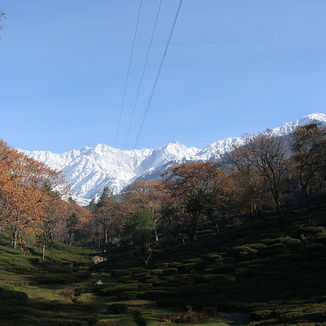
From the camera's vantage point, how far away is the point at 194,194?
2313 inches

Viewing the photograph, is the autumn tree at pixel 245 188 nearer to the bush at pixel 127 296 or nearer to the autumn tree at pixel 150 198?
the autumn tree at pixel 150 198

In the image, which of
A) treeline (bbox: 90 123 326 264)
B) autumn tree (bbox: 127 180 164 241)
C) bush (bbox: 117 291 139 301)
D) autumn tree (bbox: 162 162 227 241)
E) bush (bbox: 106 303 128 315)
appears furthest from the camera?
autumn tree (bbox: 127 180 164 241)

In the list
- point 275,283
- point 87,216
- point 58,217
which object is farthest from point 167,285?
point 87,216

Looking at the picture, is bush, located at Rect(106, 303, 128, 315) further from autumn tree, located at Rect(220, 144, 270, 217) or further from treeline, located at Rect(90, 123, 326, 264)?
autumn tree, located at Rect(220, 144, 270, 217)

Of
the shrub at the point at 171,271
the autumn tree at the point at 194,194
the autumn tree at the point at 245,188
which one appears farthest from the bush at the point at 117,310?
the autumn tree at the point at 245,188

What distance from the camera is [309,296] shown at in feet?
59.6

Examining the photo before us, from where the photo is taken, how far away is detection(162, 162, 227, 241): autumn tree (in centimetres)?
5416

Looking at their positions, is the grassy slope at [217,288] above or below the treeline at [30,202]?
below

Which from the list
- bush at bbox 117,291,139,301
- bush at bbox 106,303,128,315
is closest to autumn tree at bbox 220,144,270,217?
bush at bbox 117,291,139,301

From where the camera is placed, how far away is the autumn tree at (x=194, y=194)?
178 ft

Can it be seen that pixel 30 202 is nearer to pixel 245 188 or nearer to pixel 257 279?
pixel 257 279

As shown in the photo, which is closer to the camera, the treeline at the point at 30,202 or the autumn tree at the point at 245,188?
the treeline at the point at 30,202

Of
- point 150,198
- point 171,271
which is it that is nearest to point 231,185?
point 150,198

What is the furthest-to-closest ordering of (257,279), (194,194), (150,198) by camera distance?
(150,198) < (194,194) < (257,279)
